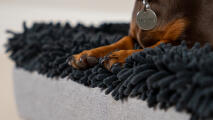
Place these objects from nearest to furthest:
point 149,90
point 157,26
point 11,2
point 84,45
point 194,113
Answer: point 194,113 < point 149,90 < point 157,26 < point 84,45 < point 11,2

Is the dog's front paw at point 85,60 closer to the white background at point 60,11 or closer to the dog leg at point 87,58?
the dog leg at point 87,58

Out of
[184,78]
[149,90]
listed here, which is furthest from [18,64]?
[184,78]

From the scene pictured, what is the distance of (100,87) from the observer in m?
0.90

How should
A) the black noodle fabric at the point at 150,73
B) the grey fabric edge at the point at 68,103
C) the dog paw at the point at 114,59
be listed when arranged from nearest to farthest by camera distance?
the black noodle fabric at the point at 150,73 → the grey fabric edge at the point at 68,103 → the dog paw at the point at 114,59

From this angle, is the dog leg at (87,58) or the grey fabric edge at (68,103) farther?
the dog leg at (87,58)

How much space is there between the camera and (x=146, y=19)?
101 cm

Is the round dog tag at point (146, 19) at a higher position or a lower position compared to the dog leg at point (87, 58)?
higher

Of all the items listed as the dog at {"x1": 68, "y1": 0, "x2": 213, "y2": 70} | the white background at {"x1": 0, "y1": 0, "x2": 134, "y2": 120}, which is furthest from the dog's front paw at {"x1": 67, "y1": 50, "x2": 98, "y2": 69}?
the white background at {"x1": 0, "y1": 0, "x2": 134, "y2": 120}

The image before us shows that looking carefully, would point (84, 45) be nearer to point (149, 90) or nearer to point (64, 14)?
point (149, 90)

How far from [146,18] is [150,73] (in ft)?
1.03

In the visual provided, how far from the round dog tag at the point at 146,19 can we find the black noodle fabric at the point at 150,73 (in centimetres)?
15

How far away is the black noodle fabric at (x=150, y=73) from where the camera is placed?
24.3 inches

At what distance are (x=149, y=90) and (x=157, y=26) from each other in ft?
1.13

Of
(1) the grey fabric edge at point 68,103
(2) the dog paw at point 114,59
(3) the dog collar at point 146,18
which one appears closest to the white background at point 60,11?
(1) the grey fabric edge at point 68,103
